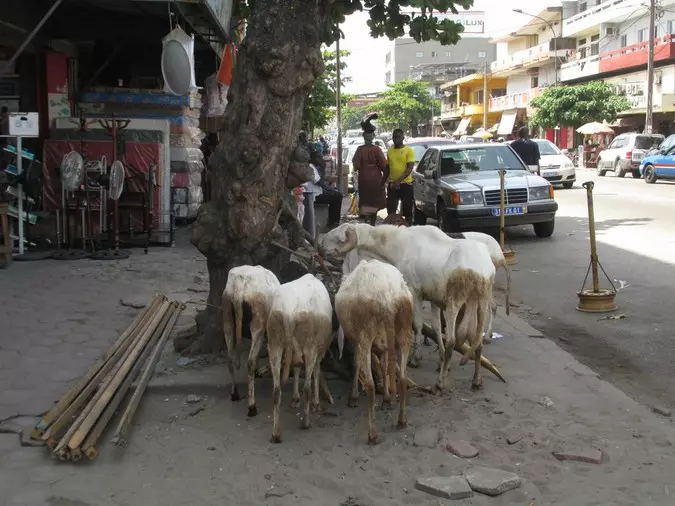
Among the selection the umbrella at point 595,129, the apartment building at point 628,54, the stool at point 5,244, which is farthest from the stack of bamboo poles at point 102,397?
the umbrella at point 595,129

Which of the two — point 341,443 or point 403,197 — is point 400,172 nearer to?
point 403,197

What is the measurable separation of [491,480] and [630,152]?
29876 mm

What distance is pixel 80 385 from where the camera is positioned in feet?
16.8

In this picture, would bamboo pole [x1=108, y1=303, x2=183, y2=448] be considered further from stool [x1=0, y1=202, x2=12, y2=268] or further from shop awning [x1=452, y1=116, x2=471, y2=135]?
shop awning [x1=452, y1=116, x2=471, y2=135]

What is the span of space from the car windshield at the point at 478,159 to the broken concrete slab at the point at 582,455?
10.4 meters

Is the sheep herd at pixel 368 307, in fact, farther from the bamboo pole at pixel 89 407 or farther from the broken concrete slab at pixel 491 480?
the bamboo pole at pixel 89 407

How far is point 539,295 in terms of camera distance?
919 cm

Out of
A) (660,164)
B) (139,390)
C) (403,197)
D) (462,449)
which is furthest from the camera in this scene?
(660,164)

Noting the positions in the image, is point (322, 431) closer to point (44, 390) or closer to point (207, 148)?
point (44, 390)

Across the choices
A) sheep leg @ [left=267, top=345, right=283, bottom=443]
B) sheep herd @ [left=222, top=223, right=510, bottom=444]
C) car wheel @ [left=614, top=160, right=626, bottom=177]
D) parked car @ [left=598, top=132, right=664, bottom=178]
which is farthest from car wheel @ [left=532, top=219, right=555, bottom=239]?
car wheel @ [left=614, top=160, right=626, bottom=177]

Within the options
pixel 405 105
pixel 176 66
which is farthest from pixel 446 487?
pixel 405 105

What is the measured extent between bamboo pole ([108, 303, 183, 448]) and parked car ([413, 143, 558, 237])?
24.1 feet

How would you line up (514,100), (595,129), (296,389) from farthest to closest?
(514,100) < (595,129) < (296,389)

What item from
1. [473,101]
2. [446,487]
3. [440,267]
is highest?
[473,101]
